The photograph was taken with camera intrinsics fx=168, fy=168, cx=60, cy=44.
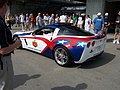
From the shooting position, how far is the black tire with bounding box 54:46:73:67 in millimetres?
5152

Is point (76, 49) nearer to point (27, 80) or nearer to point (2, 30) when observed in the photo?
point (27, 80)

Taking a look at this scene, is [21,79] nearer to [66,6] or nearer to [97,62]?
[97,62]

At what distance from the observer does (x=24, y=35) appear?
23.1 feet

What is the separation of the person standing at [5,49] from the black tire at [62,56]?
2.84 metres

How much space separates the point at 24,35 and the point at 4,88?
4.79 metres

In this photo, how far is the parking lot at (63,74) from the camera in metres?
3.99

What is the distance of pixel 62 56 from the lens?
Answer: 17.6 ft

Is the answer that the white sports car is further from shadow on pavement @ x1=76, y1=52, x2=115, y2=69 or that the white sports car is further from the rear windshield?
shadow on pavement @ x1=76, y1=52, x2=115, y2=69

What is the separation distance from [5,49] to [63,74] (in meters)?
2.74

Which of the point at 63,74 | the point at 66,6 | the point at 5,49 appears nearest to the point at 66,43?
the point at 63,74

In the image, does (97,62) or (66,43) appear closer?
(66,43)

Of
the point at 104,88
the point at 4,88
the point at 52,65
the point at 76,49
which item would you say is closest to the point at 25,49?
the point at 52,65

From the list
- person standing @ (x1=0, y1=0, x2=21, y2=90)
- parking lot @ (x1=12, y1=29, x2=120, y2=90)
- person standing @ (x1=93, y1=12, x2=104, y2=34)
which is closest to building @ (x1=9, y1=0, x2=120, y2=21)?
person standing @ (x1=93, y1=12, x2=104, y2=34)

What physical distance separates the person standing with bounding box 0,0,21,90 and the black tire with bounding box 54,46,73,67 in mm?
2837
